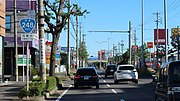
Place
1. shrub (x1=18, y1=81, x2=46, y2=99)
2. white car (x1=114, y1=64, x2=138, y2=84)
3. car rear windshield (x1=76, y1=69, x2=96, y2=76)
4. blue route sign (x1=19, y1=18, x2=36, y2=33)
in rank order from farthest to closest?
white car (x1=114, y1=64, x2=138, y2=84) < car rear windshield (x1=76, y1=69, x2=96, y2=76) < shrub (x1=18, y1=81, x2=46, y2=99) < blue route sign (x1=19, y1=18, x2=36, y2=33)

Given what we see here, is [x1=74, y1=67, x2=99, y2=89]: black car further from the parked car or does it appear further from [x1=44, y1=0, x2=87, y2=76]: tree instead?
the parked car

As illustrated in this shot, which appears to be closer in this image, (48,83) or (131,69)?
(48,83)

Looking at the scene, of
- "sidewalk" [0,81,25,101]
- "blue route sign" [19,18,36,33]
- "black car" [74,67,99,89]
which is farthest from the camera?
"black car" [74,67,99,89]

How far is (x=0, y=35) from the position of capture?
1563 inches

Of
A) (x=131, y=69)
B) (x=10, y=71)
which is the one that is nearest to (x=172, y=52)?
(x=10, y=71)

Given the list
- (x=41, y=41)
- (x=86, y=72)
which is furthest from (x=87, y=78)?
(x=41, y=41)

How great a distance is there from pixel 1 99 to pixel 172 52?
66928mm

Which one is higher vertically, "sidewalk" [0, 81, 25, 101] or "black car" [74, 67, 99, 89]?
"black car" [74, 67, 99, 89]

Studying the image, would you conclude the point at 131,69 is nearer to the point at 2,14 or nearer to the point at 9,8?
the point at 2,14

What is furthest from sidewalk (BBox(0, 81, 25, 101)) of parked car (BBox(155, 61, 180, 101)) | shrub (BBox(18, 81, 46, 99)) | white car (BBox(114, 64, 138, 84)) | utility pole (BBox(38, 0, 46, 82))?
white car (BBox(114, 64, 138, 84))

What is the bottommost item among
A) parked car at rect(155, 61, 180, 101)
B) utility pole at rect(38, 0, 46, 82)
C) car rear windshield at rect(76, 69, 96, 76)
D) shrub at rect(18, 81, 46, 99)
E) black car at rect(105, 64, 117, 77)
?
black car at rect(105, 64, 117, 77)

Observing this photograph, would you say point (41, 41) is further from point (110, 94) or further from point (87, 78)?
point (87, 78)

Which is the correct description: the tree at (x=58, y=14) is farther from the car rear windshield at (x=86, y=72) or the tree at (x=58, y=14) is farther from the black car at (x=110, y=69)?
the black car at (x=110, y=69)

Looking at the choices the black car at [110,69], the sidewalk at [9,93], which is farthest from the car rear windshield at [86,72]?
the black car at [110,69]
